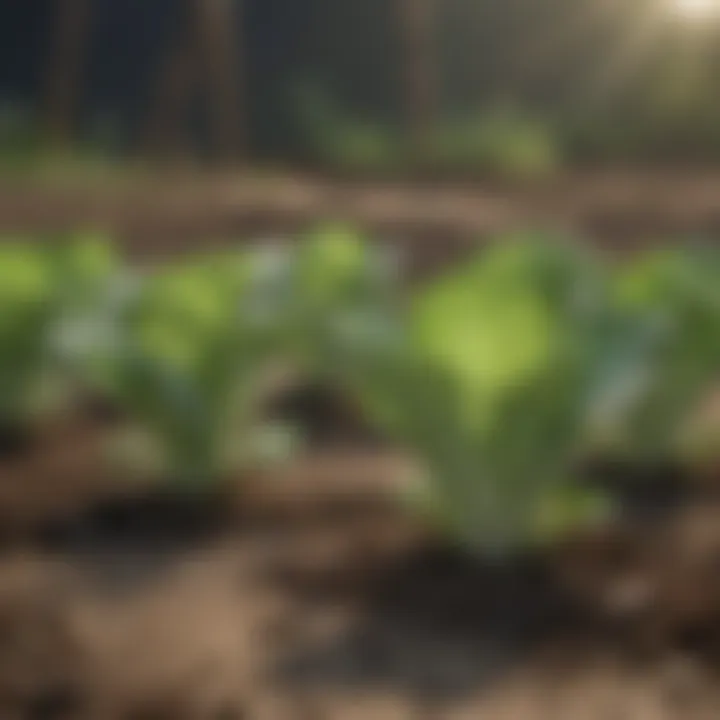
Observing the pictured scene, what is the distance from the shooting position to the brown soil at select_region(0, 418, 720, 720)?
100 centimetres

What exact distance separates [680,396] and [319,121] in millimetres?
3021

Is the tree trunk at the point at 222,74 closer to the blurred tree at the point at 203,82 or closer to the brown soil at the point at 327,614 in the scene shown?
the blurred tree at the point at 203,82

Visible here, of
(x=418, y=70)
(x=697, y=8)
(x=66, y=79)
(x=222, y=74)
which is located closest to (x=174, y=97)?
(x=66, y=79)

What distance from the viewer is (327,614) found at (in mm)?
1137

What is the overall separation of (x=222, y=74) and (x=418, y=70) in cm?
64

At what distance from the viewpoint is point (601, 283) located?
1318mm

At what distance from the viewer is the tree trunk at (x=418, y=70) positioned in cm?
399

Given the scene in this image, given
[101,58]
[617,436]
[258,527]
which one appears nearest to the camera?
[258,527]

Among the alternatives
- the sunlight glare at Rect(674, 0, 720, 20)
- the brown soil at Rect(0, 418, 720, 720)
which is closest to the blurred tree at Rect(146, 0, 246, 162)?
the sunlight glare at Rect(674, 0, 720, 20)

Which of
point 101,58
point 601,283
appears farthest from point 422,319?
point 101,58

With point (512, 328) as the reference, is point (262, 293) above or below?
above

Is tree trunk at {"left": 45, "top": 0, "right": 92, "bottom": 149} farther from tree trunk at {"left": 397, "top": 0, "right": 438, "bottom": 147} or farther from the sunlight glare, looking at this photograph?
the sunlight glare

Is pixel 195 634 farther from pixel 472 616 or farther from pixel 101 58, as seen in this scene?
pixel 101 58

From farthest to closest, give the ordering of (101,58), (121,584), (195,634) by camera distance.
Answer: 1. (101,58)
2. (121,584)
3. (195,634)
